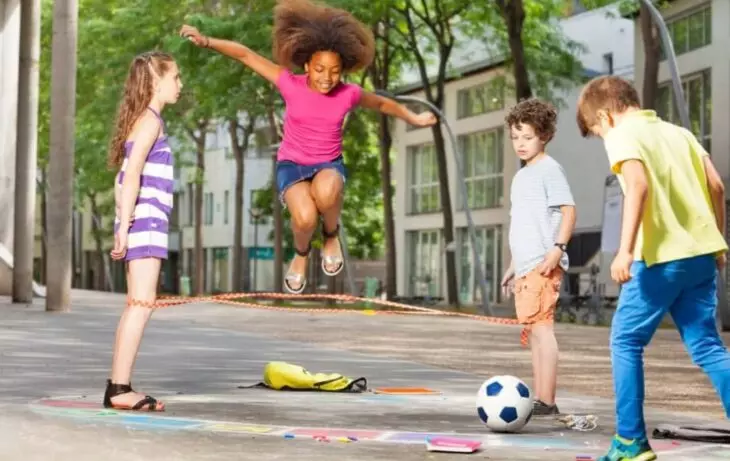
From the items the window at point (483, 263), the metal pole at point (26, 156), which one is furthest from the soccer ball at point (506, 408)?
the window at point (483, 263)

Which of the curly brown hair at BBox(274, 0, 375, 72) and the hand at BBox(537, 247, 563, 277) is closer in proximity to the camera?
the curly brown hair at BBox(274, 0, 375, 72)

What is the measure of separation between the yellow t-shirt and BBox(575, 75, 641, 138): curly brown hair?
99mm

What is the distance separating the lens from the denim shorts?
32.6 feet

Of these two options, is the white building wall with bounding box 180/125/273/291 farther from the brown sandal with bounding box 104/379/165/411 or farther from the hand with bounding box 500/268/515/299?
the brown sandal with bounding box 104/379/165/411

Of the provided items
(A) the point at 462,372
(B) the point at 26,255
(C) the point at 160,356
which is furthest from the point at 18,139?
(A) the point at 462,372

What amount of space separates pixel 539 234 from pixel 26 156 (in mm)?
24449

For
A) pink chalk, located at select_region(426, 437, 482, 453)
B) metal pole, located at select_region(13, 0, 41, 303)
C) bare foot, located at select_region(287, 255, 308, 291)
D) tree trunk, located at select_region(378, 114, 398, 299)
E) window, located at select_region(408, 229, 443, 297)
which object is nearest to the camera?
pink chalk, located at select_region(426, 437, 482, 453)

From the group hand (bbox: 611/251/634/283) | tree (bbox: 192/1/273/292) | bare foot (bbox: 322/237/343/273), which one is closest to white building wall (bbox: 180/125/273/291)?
tree (bbox: 192/1/273/292)

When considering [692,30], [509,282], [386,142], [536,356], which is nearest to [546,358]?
[536,356]

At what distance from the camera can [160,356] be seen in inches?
691

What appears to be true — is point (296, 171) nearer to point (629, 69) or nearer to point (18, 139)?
point (18, 139)

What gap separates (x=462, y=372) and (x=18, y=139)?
65.1 feet

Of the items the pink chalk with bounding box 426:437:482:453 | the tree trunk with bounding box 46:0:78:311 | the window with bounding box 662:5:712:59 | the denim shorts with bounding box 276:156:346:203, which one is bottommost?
the pink chalk with bounding box 426:437:482:453

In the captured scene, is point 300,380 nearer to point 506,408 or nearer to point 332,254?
point 332,254
